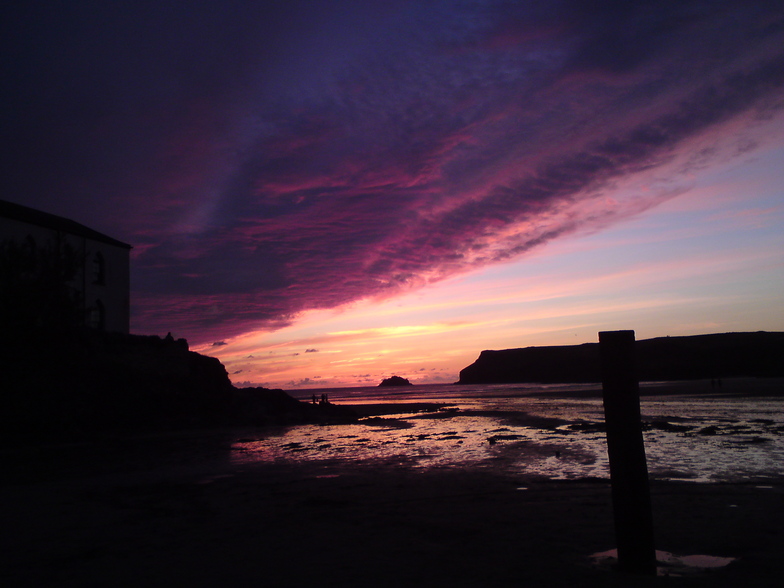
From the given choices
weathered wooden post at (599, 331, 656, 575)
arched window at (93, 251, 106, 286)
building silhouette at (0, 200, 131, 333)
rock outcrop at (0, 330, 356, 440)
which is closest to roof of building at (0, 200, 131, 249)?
building silhouette at (0, 200, 131, 333)

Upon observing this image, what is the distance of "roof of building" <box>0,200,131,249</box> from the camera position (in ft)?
107

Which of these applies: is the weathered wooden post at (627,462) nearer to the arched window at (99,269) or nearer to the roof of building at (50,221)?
the roof of building at (50,221)

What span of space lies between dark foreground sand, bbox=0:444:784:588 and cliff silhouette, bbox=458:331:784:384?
90.8 m

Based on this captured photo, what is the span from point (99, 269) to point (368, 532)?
3789 cm

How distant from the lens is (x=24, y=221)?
32562 mm

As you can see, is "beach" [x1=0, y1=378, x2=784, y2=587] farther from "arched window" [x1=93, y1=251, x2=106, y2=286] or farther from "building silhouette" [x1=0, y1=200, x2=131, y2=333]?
"arched window" [x1=93, y1=251, x2=106, y2=286]

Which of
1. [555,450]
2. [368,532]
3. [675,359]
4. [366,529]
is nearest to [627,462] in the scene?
[368,532]

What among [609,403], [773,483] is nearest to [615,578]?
[609,403]

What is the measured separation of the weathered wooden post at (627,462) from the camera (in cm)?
517

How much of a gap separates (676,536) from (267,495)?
6877mm

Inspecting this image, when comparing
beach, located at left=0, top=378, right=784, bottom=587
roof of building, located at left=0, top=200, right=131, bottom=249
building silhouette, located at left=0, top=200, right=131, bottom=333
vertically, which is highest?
roof of building, located at left=0, top=200, right=131, bottom=249

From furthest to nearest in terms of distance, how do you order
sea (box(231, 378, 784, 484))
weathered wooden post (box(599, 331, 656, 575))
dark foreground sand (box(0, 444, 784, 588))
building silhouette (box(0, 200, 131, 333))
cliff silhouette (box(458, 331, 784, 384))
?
cliff silhouette (box(458, 331, 784, 384)) → building silhouette (box(0, 200, 131, 333)) → sea (box(231, 378, 784, 484)) → dark foreground sand (box(0, 444, 784, 588)) → weathered wooden post (box(599, 331, 656, 575))

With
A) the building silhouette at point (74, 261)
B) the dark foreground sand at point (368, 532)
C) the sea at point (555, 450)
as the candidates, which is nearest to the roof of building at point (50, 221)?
the building silhouette at point (74, 261)

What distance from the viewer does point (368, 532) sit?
7102mm
